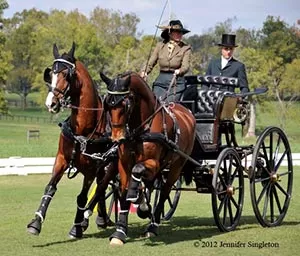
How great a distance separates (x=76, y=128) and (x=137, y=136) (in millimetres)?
916

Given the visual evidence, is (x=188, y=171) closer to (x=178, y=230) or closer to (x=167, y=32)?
(x=178, y=230)

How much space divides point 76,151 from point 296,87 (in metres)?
53.2

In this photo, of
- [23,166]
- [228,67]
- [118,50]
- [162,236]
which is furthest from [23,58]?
[162,236]

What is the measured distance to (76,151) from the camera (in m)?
9.62

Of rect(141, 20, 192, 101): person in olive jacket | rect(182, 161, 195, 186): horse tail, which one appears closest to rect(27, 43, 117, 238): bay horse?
rect(141, 20, 192, 101): person in olive jacket

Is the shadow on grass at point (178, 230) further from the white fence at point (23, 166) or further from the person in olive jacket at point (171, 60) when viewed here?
the white fence at point (23, 166)

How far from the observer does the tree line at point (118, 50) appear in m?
61.8

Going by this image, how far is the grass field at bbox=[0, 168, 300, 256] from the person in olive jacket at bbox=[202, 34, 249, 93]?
7.19 ft

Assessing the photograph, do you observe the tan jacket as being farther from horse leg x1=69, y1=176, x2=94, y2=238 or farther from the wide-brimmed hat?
horse leg x1=69, y1=176, x2=94, y2=238

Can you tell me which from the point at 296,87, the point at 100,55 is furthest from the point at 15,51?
the point at 296,87

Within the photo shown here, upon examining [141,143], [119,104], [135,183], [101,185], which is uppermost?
[119,104]

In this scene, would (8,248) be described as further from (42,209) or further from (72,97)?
(72,97)

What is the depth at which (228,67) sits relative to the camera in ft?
39.0

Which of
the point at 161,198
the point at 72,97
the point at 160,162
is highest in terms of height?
the point at 72,97
